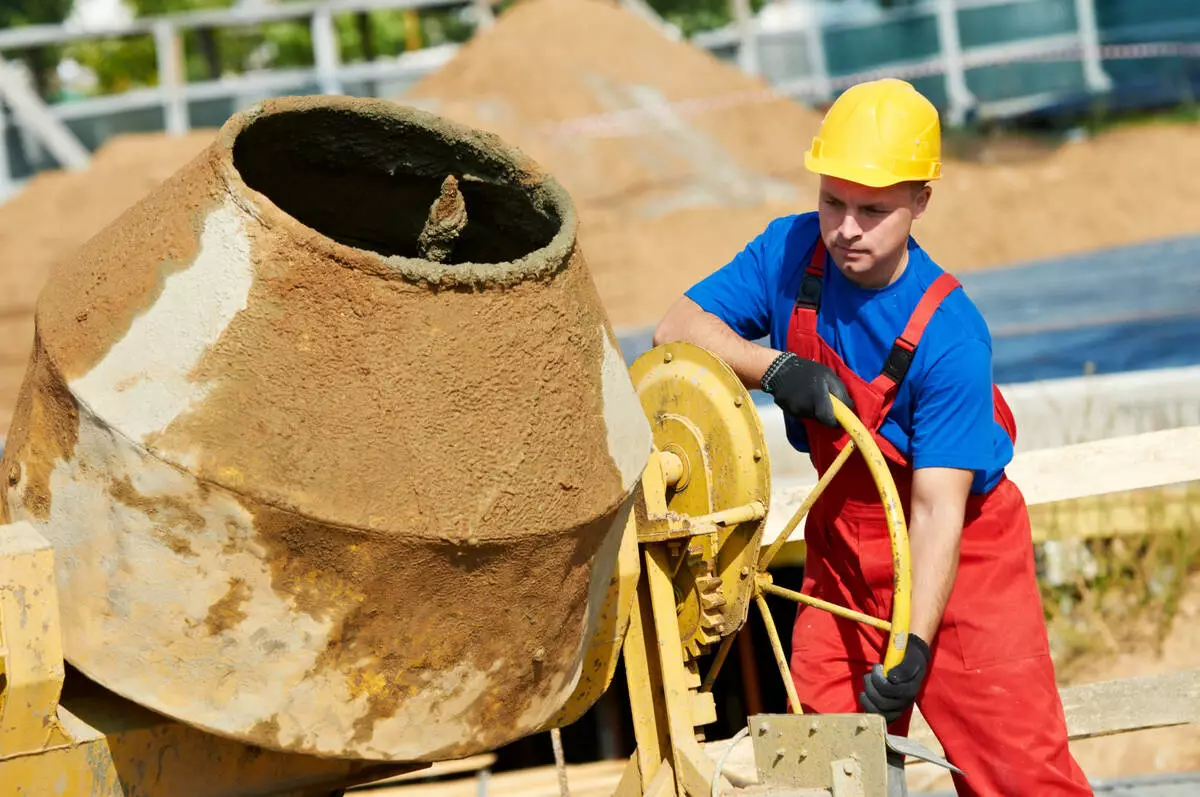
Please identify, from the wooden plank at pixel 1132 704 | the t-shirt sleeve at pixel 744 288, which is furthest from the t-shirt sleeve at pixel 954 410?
the wooden plank at pixel 1132 704

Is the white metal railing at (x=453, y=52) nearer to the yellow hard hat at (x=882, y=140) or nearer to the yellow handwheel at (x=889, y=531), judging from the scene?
the yellow hard hat at (x=882, y=140)

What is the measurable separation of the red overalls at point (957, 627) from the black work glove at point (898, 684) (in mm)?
224

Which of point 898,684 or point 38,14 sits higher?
point 38,14

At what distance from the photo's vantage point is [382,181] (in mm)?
2873

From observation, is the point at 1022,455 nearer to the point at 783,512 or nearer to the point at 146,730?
the point at 783,512

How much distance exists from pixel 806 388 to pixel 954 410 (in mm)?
295

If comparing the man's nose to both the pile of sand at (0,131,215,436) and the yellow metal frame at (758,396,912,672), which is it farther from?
the pile of sand at (0,131,215,436)

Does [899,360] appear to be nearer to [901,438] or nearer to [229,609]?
[901,438]

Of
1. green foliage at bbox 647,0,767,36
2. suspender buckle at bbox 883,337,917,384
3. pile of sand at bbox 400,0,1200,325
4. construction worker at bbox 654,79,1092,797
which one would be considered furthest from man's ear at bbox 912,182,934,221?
green foliage at bbox 647,0,767,36

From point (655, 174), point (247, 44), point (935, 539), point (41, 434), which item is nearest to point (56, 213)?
point (655, 174)

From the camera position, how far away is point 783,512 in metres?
3.53

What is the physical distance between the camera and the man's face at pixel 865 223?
2.84 meters

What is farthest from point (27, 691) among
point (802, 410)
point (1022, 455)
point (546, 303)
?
point (1022, 455)

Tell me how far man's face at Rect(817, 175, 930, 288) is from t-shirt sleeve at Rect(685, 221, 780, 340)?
282 mm
